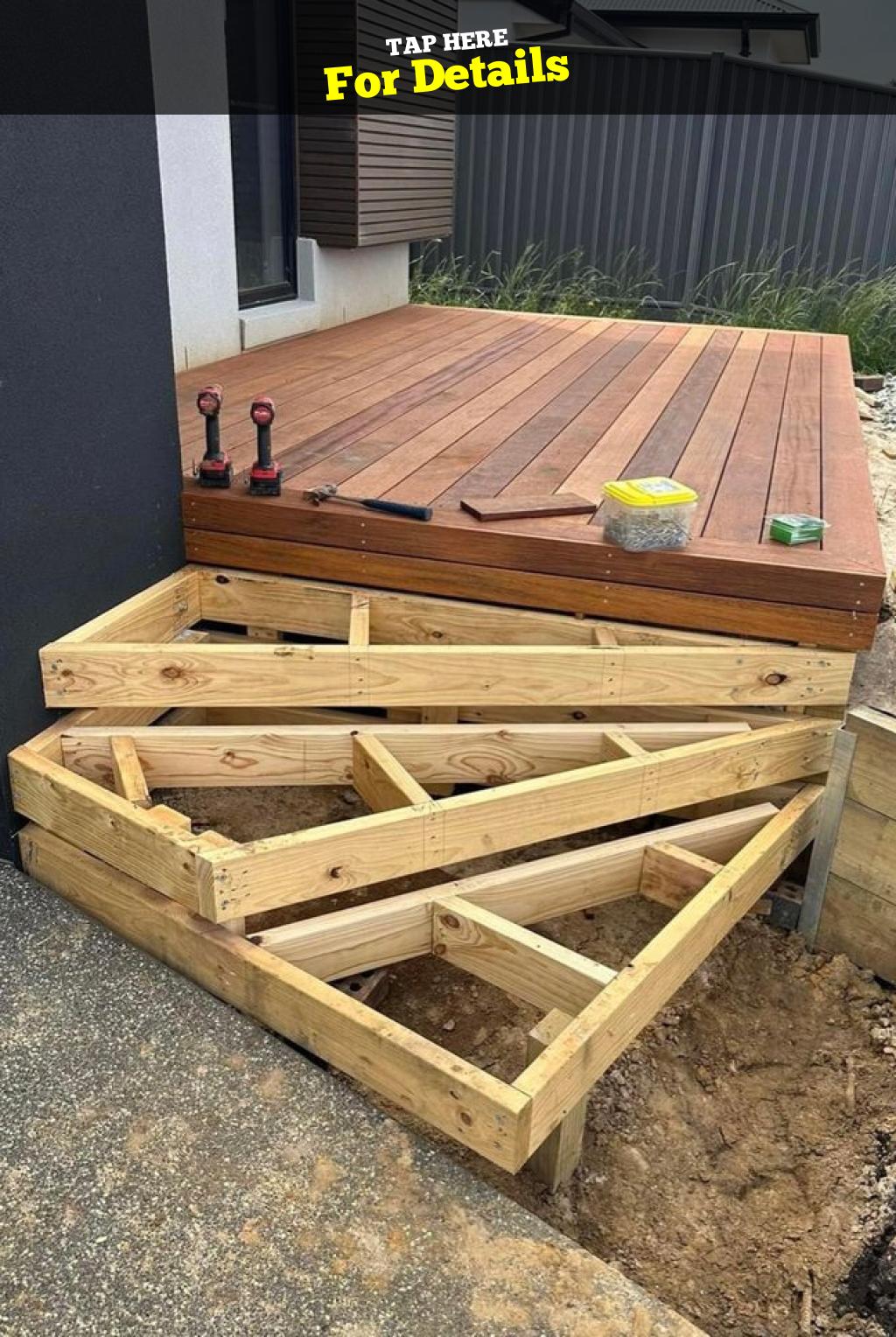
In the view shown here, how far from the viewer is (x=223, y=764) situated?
109 inches

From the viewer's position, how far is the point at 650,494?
9.79 ft

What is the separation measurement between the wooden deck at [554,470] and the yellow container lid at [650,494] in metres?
0.15

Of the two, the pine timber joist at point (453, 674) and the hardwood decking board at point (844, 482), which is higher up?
the hardwood decking board at point (844, 482)

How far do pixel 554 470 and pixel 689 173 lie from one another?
25.0ft

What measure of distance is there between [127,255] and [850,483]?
243 centimetres

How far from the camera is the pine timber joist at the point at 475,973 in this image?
185 centimetres

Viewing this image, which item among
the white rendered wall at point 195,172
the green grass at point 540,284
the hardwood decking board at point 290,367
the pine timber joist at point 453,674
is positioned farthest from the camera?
the green grass at point 540,284

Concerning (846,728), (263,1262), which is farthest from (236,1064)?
(846,728)

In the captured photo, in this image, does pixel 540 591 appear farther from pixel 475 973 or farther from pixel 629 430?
pixel 629 430

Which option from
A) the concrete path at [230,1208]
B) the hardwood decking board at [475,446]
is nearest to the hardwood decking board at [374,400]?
the hardwood decking board at [475,446]

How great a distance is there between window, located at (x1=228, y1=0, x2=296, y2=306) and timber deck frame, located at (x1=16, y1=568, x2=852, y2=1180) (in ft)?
11.3

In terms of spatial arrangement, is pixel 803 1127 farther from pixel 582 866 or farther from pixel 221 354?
pixel 221 354

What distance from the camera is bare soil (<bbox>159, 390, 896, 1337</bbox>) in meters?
2.12

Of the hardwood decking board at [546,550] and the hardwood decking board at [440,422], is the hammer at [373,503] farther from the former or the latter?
the hardwood decking board at [440,422]
